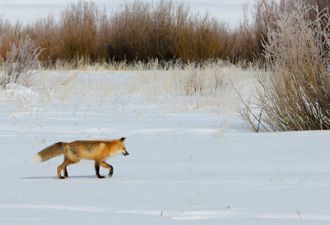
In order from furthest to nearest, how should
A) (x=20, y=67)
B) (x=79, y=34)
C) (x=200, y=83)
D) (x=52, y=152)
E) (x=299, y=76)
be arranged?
(x=79, y=34) → (x=20, y=67) → (x=200, y=83) → (x=299, y=76) → (x=52, y=152)

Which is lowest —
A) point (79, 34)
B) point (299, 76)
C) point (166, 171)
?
point (79, 34)

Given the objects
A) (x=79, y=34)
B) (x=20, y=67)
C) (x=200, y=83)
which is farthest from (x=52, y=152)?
(x=79, y=34)

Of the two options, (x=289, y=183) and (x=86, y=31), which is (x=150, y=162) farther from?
(x=86, y=31)

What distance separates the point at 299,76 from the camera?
8.55 m

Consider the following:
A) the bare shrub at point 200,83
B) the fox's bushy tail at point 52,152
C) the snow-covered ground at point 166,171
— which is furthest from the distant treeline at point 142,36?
the fox's bushy tail at point 52,152

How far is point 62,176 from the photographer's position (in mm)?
5273

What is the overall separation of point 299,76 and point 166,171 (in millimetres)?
3406

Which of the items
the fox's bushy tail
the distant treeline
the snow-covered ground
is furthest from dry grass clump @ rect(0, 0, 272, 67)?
the fox's bushy tail

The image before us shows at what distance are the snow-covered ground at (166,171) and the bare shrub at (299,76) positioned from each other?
58 cm

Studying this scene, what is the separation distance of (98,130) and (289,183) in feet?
12.7

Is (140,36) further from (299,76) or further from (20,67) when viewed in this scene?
(299,76)

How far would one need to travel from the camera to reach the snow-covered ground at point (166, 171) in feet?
13.1

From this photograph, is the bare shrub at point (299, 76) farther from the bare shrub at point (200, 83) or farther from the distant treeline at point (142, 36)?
the distant treeline at point (142, 36)

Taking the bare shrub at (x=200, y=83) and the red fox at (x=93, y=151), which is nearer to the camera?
the red fox at (x=93, y=151)
